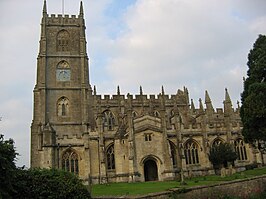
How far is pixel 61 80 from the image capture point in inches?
2111

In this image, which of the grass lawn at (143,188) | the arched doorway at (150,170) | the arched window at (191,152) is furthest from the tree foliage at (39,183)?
the arched window at (191,152)

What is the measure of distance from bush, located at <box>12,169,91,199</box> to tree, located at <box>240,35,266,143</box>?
15.2m

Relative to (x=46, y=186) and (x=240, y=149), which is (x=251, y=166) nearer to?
(x=240, y=149)

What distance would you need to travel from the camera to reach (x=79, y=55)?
55250 millimetres

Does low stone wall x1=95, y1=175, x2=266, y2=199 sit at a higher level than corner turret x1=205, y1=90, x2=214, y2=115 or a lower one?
lower

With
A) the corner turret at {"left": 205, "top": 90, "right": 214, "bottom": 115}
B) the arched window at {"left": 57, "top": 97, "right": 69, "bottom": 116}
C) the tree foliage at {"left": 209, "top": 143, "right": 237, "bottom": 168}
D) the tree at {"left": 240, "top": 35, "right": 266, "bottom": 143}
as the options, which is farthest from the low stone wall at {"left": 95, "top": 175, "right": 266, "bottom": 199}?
the arched window at {"left": 57, "top": 97, "right": 69, "bottom": 116}

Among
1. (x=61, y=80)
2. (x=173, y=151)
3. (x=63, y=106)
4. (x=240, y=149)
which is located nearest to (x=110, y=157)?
(x=173, y=151)

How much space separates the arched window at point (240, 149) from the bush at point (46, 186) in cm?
2728

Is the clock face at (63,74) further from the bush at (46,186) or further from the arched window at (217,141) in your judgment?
the bush at (46,186)

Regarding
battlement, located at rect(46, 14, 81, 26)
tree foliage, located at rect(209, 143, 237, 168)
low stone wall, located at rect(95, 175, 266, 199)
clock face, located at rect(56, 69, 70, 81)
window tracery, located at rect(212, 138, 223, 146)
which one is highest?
battlement, located at rect(46, 14, 81, 26)

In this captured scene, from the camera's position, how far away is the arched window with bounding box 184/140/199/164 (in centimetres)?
4171

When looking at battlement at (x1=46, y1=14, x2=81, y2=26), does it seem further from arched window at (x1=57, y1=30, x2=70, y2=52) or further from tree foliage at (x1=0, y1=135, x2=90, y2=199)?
tree foliage at (x1=0, y1=135, x2=90, y2=199)

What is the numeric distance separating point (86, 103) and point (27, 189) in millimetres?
31840

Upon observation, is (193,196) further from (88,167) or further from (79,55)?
(79,55)
